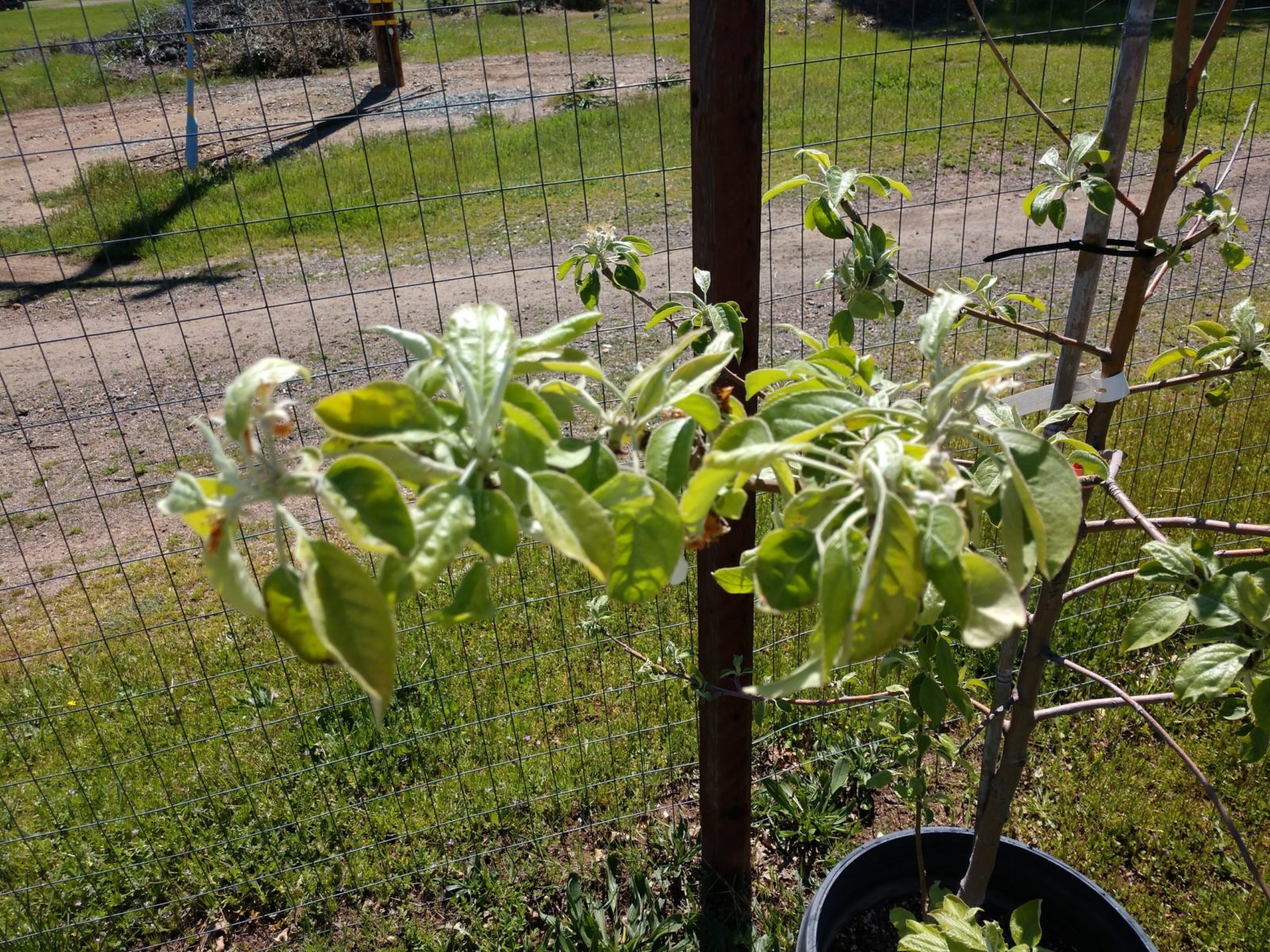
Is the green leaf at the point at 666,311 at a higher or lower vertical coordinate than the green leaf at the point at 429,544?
lower

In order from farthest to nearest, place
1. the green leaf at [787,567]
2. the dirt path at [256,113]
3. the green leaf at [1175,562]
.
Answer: the dirt path at [256,113] → the green leaf at [1175,562] → the green leaf at [787,567]

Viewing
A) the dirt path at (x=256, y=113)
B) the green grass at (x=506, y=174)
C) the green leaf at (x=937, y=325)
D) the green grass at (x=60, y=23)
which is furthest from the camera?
the green grass at (x=60, y=23)

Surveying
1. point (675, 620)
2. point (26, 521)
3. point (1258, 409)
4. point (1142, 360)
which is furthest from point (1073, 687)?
point (26, 521)

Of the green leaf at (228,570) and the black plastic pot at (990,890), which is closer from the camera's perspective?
the green leaf at (228,570)

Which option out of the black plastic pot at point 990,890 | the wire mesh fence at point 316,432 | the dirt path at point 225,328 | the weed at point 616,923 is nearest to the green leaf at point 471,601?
the black plastic pot at point 990,890

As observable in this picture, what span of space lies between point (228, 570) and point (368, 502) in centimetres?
11

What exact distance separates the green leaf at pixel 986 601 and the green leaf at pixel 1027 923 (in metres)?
1.19

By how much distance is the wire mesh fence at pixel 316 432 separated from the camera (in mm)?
2881

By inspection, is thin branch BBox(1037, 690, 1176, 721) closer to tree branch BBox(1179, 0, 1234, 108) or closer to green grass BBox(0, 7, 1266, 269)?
tree branch BBox(1179, 0, 1234, 108)

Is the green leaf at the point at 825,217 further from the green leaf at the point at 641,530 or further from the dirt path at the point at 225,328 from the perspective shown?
the dirt path at the point at 225,328

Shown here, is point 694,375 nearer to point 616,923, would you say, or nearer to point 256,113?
point 616,923

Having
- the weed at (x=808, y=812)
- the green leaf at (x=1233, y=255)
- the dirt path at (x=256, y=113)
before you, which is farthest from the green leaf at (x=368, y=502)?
the dirt path at (x=256, y=113)

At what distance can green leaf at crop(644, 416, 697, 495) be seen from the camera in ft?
2.48

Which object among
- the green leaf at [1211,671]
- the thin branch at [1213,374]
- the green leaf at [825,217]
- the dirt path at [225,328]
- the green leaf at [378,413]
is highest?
the green leaf at [378,413]
